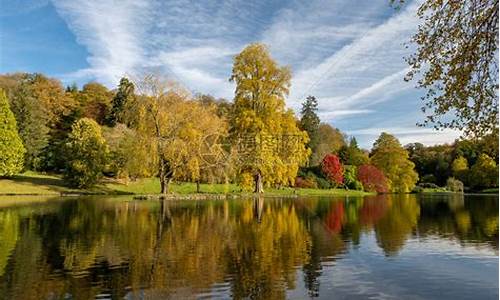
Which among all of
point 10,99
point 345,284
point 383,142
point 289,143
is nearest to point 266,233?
point 345,284

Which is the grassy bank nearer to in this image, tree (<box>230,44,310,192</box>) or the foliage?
tree (<box>230,44,310,192</box>)

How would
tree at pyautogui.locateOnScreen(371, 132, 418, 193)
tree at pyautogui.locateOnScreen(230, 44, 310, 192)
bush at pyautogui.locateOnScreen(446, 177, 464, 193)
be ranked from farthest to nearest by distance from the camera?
bush at pyautogui.locateOnScreen(446, 177, 464, 193), tree at pyautogui.locateOnScreen(371, 132, 418, 193), tree at pyautogui.locateOnScreen(230, 44, 310, 192)

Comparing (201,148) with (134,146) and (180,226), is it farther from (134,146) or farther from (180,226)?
(180,226)

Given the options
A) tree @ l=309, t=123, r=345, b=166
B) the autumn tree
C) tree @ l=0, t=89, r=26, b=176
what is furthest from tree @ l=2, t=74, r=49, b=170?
tree @ l=309, t=123, r=345, b=166

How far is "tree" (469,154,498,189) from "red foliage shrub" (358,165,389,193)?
20759mm

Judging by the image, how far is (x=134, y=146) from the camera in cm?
3841

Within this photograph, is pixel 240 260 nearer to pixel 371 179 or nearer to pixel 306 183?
pixel 306 183

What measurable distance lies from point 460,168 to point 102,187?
6552 cm

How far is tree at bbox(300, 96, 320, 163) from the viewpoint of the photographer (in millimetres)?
82744

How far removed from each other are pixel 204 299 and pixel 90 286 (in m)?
2.53

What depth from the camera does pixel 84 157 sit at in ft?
160

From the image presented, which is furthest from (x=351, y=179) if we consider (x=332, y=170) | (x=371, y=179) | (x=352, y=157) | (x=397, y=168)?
(x=397, y=168)

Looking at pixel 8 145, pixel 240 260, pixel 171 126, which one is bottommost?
pixel 240 260

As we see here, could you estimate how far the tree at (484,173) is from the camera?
80.1 metres
